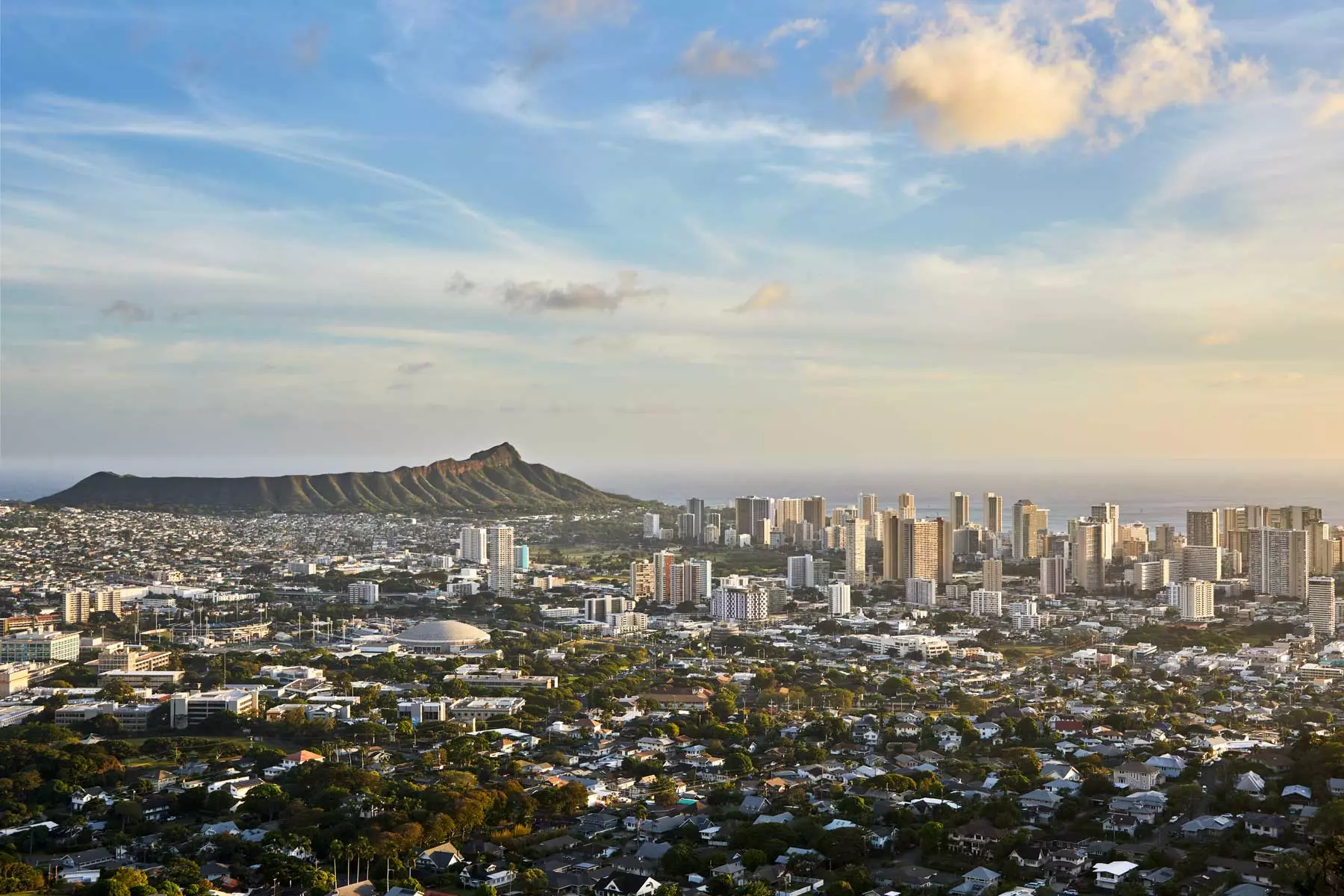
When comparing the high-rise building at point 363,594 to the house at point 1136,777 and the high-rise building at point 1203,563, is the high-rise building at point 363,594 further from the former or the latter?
the house at point 1136,777

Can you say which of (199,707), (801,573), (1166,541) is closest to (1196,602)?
(1166,541)

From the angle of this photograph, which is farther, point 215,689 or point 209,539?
point 209,539

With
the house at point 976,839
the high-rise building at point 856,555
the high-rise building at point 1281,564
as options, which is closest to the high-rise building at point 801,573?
the high-rise building at point 856,555

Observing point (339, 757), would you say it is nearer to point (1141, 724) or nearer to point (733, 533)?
point (1141, 724)

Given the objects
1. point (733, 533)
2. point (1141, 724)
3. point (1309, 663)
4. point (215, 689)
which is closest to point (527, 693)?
point (215, 689)

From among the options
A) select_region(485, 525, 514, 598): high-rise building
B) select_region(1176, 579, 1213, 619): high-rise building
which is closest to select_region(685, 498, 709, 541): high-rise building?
select_region(485, 525, 514, 598): high-rise building

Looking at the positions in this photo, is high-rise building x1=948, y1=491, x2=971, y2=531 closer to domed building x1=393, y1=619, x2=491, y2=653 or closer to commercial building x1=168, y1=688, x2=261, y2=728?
domed building x1=393, y1=619, x2=491, y2=653

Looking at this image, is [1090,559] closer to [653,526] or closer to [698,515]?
[698,515]
